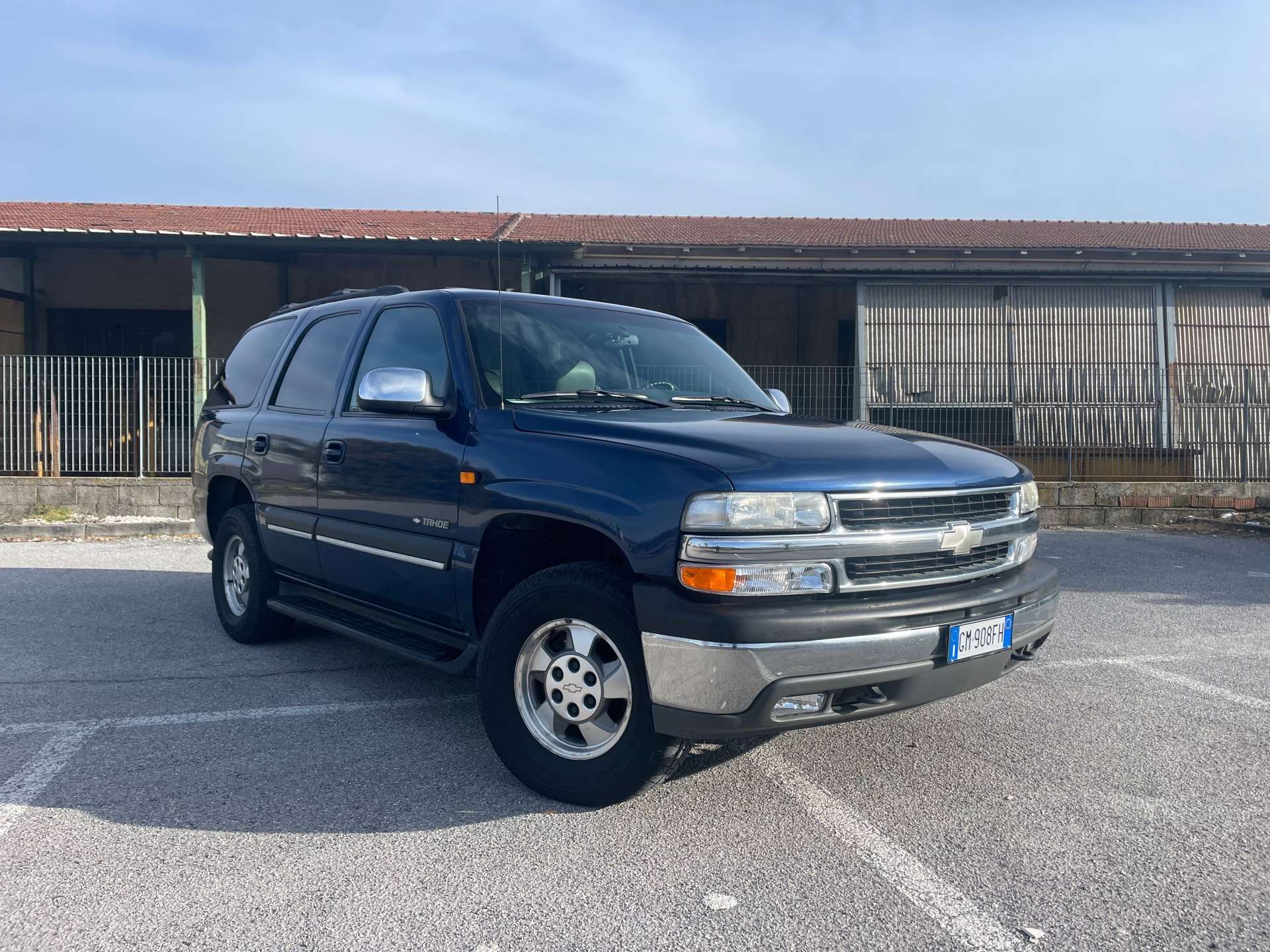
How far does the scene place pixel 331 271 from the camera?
17203 millimetres

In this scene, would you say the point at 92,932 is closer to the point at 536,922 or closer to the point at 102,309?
the point at 536,922

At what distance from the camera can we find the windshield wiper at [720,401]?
Result: 4.03m

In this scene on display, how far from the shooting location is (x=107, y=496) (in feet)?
37.6

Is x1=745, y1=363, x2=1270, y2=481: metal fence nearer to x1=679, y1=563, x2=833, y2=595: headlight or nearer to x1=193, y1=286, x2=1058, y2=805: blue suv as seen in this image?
x1=193, y1=286, x2=1058, y2=805: blue suv

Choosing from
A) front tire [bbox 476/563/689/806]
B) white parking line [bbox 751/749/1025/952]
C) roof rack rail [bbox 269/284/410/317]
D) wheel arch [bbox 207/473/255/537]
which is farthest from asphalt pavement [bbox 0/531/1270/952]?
roof rack rail [bbox 269/284/410/317]

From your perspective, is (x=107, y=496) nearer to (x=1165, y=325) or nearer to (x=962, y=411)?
(x=962, y=411)

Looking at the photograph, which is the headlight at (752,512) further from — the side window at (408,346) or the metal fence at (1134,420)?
the metal fence at (1134,420)

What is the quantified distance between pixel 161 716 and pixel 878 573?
3.09 metres

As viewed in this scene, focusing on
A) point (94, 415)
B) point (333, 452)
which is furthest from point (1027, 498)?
point (94, 415)

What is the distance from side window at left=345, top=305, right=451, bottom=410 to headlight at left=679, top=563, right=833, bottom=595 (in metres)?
1.46

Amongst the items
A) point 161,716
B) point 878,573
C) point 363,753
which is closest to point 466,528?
point 363,753

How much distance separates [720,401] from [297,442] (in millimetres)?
2049

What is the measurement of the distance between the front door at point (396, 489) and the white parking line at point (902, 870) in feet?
4.55

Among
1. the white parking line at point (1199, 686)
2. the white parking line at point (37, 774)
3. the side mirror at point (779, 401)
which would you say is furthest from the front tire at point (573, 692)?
the white parking line at point (1199, 686)
